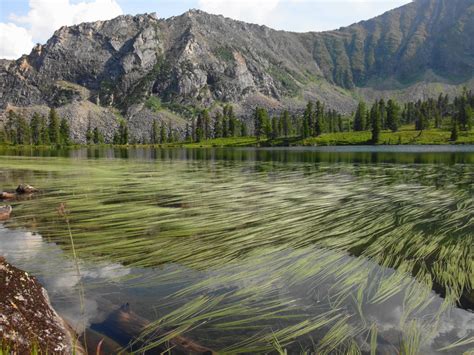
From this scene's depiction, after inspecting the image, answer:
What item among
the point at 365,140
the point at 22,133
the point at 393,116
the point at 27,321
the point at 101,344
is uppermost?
the point at 393,116

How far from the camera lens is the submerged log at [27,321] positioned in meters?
5.80

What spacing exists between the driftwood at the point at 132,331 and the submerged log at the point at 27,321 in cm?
64

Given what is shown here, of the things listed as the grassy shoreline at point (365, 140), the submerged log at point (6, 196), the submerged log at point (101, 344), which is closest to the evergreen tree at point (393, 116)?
the grassy shoreline at point (365, 140)

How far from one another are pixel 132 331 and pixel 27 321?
1.85 metres

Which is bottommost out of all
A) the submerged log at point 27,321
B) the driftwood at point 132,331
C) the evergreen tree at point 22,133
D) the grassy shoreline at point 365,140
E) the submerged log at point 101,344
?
the submerged log at point 101,344

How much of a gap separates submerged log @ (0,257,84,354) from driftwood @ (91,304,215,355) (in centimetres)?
64

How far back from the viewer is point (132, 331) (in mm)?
6773

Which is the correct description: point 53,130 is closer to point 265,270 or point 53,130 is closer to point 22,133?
point 22,133

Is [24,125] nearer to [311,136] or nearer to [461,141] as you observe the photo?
[311,136]

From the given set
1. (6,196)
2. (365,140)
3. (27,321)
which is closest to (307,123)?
(365,140)

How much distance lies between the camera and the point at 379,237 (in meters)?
13.2

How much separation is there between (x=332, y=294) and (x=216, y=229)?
6811mm

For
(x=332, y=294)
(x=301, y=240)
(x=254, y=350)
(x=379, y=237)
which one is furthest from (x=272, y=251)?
(x=254, y=350)

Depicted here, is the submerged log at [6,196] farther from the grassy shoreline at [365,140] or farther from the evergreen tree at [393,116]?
the evergreen tree at [393,116]
